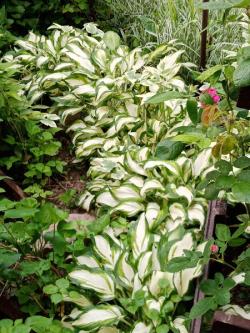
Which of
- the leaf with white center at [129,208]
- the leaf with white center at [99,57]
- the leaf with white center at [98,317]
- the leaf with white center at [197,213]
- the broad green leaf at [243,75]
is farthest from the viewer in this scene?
the leaf with white center at [99,57]

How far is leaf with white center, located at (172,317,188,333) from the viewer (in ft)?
5.63

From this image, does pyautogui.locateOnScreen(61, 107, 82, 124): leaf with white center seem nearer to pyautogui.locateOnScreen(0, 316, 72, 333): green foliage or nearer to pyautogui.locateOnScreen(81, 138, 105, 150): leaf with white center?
pyautogui.locateOnScreen(81, 138, 105, 150): leaf with white center

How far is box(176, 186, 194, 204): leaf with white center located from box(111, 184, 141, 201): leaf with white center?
21 centimetres

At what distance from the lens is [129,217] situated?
2.38m

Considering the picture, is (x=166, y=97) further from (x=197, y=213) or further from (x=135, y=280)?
(x=197, y=213)

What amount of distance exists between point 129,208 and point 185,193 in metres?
0.28

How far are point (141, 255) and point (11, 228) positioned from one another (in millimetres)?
524

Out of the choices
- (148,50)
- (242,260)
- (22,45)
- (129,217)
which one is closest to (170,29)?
(148,50)

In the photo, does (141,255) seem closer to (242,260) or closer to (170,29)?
(242,260)

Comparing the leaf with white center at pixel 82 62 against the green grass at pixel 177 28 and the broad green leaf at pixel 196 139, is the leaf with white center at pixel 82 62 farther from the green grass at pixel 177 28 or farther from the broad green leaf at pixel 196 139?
the broad green leaf at pixel 196 139

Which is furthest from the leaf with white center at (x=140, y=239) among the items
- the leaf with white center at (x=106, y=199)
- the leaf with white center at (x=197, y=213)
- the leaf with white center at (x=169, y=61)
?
the leaf with white center at (x=169, y=61)

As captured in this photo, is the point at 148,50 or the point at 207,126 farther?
the point at 148,50

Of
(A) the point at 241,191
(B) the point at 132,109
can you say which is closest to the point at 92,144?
(B) the point at 132,109

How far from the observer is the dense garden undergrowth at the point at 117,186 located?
55.5 inches
